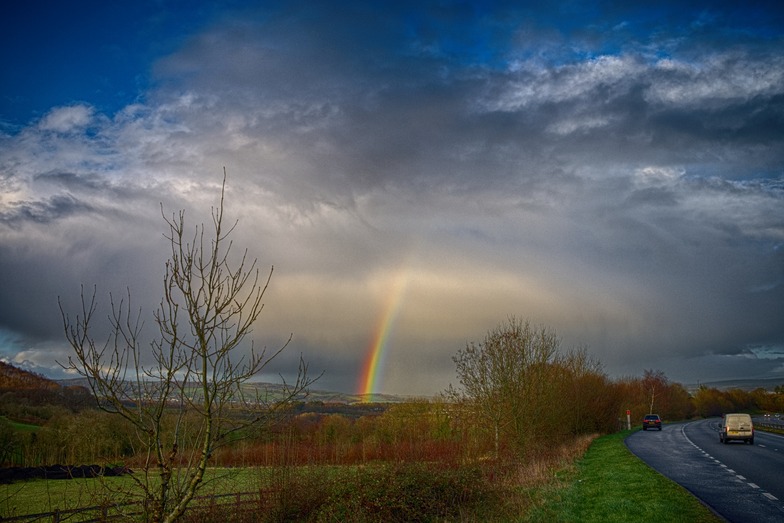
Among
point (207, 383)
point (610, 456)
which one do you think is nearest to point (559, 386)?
point (610, 456)

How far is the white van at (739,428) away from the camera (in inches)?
1428

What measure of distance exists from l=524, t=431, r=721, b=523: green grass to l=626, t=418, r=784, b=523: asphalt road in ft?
2.02

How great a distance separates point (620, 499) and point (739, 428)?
85.6 feet

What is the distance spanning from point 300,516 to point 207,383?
1343cm

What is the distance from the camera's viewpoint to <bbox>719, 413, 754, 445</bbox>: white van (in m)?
36.3

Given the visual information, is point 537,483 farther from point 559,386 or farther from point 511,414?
point 559,386

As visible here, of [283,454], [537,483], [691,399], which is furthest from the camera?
[691,399]

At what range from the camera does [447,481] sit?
18922 mm

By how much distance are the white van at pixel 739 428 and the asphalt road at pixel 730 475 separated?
2588 mm

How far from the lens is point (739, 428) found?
36469 millimetres

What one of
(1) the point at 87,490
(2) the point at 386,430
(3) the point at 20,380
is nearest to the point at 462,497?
(1) the point at 87,490

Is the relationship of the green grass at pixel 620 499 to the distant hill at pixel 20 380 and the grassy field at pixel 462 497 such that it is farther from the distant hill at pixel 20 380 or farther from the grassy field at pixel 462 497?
the distant hill at pixel 20 380

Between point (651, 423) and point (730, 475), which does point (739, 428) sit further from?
point (651, 423)

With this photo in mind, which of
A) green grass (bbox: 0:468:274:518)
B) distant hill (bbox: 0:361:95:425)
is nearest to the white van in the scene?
green grass (bbox: 0:468:274:518)
